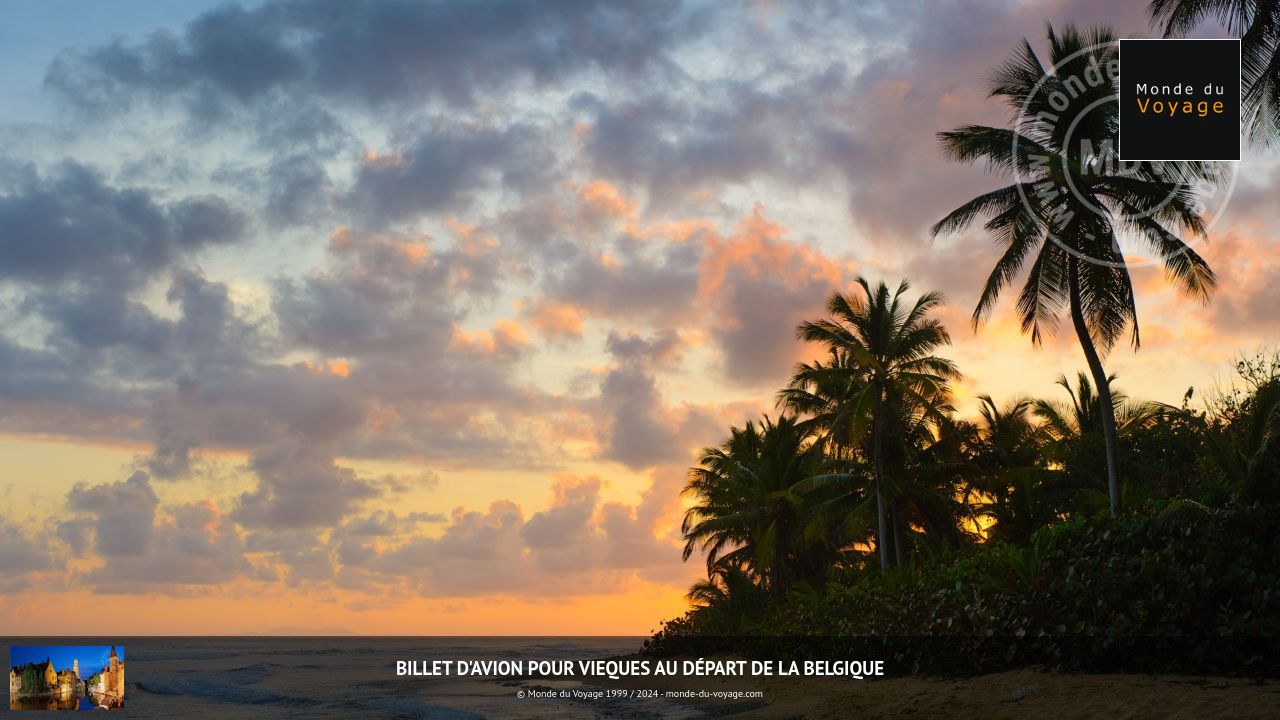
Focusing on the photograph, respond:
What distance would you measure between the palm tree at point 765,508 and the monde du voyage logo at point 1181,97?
17.9m

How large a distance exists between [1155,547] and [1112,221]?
40.9 feet

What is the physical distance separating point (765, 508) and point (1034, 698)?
2647 centimetres

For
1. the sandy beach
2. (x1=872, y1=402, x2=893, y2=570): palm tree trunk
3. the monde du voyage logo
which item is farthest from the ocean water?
the monde du voyage logo

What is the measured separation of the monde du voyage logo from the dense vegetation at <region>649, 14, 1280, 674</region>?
0.75 m

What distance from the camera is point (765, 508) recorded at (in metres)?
37.6

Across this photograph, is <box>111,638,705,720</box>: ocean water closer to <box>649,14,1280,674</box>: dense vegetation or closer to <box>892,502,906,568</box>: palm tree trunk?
<box>649,14,1280,674</box>: dense vegetation

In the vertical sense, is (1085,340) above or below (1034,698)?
above

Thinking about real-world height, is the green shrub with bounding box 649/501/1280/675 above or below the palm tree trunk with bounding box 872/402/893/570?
below

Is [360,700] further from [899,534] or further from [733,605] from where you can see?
[899,534]

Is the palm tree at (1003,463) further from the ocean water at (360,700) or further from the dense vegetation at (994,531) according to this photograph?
the ocean water at (360,700)

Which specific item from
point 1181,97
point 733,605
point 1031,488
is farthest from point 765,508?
point 1181,97

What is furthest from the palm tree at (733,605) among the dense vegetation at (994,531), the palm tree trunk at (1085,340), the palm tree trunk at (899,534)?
the palm tree trunk at (1085,340)

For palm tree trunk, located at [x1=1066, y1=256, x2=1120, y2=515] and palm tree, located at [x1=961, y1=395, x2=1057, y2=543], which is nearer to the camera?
palm tree trunk, located at [x1=1066, y1=256, x2=1120, y2=515]

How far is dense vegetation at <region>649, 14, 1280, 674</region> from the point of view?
11.4 m
